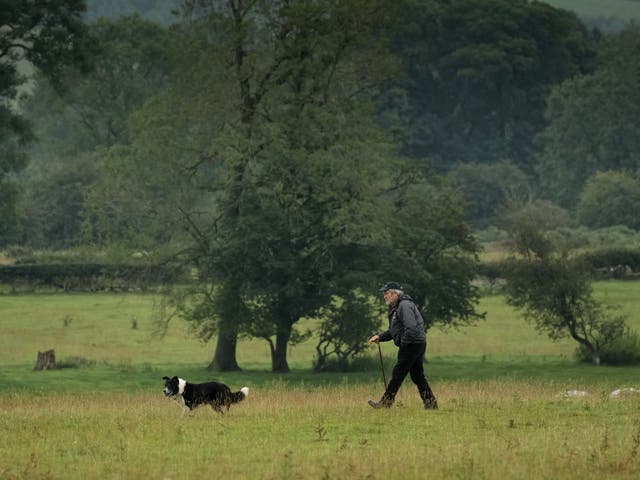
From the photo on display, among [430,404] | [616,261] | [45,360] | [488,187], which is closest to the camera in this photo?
[430,404]

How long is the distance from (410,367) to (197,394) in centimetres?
372

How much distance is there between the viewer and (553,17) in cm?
14300

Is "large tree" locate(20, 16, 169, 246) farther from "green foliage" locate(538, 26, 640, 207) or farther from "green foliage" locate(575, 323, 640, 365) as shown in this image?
"green foliage" locate(575, 323, 640, 365)

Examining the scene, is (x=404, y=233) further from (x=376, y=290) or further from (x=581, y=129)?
(x=581, y=129)

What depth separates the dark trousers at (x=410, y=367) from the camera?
24.1m

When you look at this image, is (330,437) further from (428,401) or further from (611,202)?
(611,202)

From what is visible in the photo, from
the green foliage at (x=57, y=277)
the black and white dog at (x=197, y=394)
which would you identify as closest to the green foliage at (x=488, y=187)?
the green foliage at (x=57, y=277)

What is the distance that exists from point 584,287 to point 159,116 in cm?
1720

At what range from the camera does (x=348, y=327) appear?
5147cm

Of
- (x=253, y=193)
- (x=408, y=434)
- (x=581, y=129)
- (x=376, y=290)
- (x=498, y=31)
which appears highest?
(x=498, y=31)

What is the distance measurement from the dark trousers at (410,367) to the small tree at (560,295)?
29351 millimetres

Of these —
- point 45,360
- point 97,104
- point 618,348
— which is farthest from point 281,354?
point 97,104

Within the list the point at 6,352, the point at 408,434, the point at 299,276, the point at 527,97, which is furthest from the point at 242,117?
the point at 527,97

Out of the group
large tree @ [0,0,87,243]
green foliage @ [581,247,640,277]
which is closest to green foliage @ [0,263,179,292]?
large tree @ [0,0,87,243]
